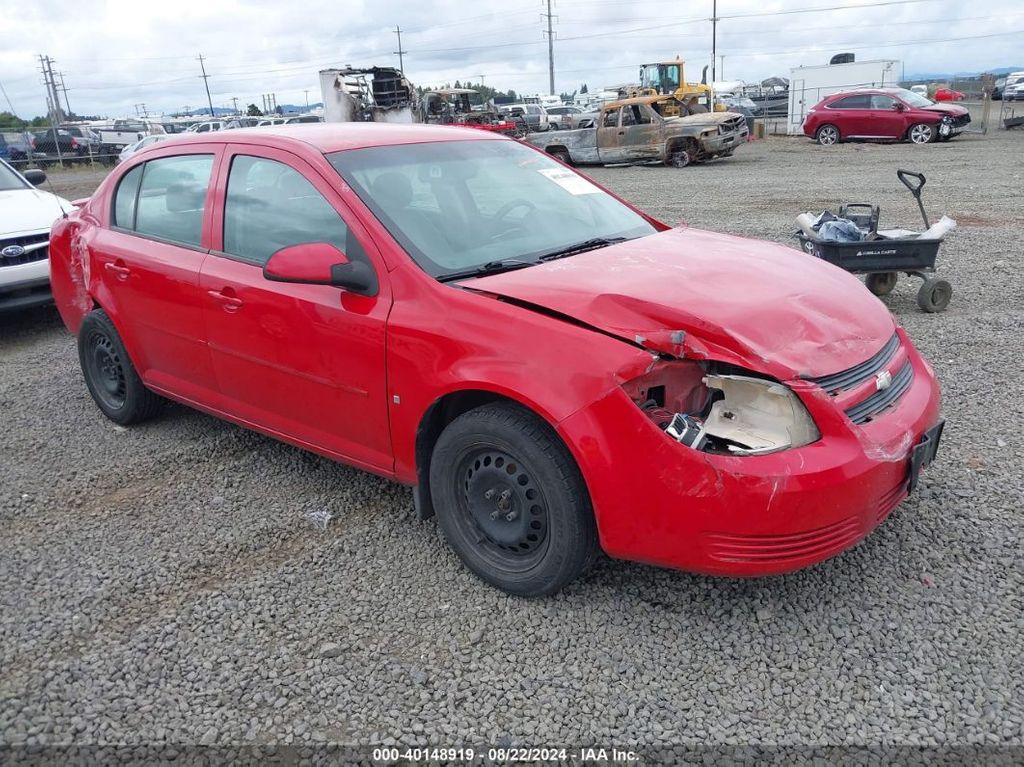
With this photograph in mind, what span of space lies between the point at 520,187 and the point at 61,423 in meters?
3.32

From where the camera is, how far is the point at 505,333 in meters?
2.90

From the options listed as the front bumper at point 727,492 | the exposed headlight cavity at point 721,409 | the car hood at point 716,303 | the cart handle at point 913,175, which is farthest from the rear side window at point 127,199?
the cart handle at point 913,175

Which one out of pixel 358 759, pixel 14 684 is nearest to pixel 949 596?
pixel 358 759

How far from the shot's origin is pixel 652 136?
68.2ft

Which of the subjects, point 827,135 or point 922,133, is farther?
point 827,135

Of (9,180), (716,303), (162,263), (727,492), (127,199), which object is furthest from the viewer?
(9,180)

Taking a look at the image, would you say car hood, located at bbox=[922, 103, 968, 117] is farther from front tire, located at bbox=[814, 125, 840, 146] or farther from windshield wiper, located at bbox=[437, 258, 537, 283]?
windshield wiper, located at bbox=[437, 258, 537, 283]

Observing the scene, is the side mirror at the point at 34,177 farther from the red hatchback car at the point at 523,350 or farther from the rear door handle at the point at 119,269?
the red hatchback car at the point at 523,350

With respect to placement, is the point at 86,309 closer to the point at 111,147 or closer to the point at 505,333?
the point at 505,333

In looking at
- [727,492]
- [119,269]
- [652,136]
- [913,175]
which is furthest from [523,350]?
[652,136]

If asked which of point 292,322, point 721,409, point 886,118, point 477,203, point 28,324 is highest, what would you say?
point 477,203

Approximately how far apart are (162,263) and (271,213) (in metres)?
0.78

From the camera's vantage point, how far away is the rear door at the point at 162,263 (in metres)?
4.04

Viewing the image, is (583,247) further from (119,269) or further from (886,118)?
(886,118)
